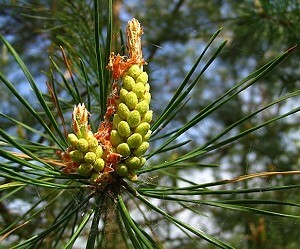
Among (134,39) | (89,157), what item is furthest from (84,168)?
(134,39)

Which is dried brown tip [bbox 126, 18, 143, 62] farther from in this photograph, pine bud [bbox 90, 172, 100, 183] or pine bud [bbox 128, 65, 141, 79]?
pine bud [bbox 90, 172, 100, 183]

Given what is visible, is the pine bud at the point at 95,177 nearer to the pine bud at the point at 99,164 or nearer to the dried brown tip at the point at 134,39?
the pine bud at the point at 99,164

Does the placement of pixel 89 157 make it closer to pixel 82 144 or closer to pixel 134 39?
Answer: pixel 82 144

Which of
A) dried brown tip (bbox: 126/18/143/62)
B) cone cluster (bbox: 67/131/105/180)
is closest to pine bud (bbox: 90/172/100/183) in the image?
cone cluster (bbox: 67/131/105/180)

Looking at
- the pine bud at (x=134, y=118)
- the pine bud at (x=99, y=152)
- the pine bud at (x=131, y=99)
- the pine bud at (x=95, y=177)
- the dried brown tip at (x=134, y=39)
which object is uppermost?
the dried brown tip at (x=134, y=39)

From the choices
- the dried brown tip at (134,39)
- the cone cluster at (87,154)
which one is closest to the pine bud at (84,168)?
the cone cluster at (87,154)

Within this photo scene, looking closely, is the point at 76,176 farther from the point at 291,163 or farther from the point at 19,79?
the point at 19,79

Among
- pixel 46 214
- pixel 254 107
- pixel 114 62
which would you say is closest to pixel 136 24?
pixel 114 62
